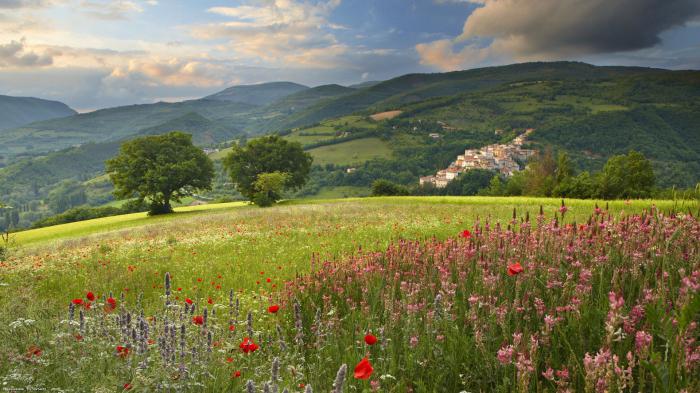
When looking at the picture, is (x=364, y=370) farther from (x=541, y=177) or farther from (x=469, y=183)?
(x=469, y=183)

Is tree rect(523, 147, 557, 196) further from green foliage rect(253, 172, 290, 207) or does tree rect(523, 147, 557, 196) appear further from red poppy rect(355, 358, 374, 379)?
red poppy rect(355, 358, 374, 379)

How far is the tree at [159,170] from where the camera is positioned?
2096 inches

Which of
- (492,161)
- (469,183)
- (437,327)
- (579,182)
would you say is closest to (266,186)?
(579,182)

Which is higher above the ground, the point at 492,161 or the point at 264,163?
the point at 264,163

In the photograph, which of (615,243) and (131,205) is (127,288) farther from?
(131,205)

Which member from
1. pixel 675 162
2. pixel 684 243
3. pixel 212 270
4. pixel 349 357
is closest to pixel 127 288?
pixel 212 270

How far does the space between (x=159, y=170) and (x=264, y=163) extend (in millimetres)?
15775

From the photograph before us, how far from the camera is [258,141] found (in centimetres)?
6494

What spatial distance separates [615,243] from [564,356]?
2902 millimetres

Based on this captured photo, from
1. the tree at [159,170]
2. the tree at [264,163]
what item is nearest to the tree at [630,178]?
the tree at [264,163]

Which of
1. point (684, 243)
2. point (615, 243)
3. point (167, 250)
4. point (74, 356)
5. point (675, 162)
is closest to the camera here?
point (74, 356)

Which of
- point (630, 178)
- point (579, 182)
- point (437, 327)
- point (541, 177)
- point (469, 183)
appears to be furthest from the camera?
point (469, 183)

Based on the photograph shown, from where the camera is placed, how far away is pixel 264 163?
6331cm

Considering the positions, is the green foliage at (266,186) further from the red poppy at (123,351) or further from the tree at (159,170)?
the red poppy at (123,351)
